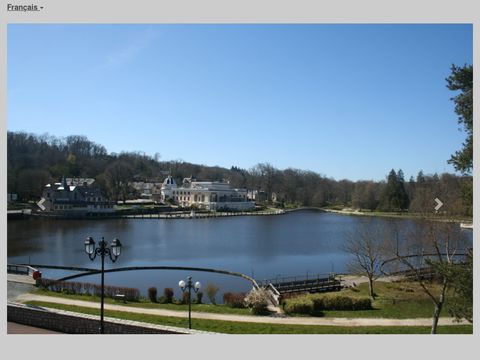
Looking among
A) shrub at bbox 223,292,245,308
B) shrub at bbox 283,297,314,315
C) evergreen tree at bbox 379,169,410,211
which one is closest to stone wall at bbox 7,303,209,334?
shrub at bbox 283,297,314,315

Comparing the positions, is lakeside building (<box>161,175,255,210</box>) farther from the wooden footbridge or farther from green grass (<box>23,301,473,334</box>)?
green grass (<box>23,301,473,334</box>)

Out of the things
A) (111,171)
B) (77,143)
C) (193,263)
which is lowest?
(193,263)

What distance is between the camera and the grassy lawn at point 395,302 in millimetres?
13609

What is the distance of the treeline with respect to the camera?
5981 cm

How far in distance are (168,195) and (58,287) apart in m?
71.3

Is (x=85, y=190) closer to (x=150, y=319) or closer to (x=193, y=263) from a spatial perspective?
(x=193, y=263)

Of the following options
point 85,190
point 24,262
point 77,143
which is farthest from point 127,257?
point 77,143

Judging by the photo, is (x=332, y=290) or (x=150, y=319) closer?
(x=150, y=319)

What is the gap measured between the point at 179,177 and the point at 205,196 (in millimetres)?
23373

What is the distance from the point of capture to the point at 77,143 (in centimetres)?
Result: 9094

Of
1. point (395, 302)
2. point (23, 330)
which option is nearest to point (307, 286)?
point (395, 302)

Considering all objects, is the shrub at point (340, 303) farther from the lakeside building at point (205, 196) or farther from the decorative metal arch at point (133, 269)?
the lakeside building at point (205, 196)

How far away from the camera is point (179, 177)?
10662 centimetres

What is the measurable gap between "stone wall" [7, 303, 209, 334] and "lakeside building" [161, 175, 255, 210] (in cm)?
7276
